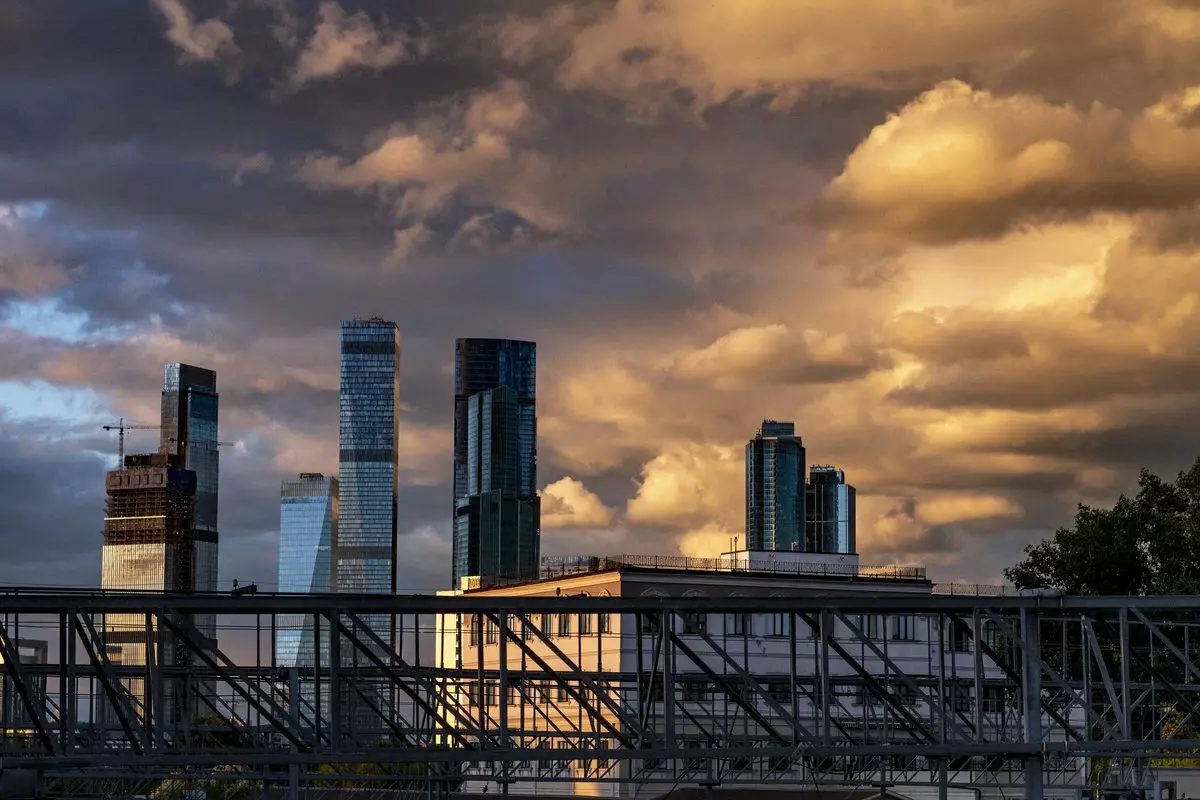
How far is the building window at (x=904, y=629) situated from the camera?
107488 millimetres

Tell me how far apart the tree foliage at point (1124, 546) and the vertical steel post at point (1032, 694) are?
53.6 metres

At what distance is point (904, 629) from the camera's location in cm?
10844

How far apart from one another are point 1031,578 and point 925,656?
1526 cm

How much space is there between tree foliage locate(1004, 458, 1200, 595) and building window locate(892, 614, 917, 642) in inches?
545

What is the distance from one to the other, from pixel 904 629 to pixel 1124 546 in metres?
19.9

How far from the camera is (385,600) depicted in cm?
3834

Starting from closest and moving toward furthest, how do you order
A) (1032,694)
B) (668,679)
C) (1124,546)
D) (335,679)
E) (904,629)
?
(335,679), (668,679), (1032,694), (1124,546), (904,629)

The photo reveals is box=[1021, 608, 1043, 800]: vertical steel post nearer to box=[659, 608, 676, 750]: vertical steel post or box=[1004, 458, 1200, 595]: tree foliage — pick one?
box=[659, 608, 676, 750]: vertical steel post

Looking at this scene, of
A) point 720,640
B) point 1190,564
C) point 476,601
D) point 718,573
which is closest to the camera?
point 476,601

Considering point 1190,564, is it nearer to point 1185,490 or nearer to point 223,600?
point 1185,490

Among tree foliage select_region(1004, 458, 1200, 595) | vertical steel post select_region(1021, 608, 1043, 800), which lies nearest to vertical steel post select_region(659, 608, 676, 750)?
vertical steel post select_region(1021, 608, 1043, 800)

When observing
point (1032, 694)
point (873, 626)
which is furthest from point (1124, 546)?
point (1032, 694)

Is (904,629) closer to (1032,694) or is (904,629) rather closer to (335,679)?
(1032,694)

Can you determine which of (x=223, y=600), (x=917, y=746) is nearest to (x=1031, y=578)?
(x=917, y=746)
